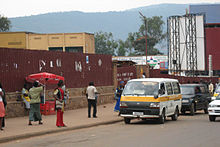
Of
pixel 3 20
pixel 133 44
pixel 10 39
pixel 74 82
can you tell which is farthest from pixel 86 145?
pixel 133 44

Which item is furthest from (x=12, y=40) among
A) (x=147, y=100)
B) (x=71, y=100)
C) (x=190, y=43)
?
(x=147, y=100)

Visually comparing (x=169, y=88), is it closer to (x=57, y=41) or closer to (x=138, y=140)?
(x=138, y=140)

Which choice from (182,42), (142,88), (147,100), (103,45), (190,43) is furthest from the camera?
(103,45)

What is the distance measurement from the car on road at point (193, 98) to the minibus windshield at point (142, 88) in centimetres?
621

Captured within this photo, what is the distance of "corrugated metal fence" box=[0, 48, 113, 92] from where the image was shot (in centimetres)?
2317

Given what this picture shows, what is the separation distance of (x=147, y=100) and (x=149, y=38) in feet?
329

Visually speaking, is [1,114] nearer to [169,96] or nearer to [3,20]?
[169,96]

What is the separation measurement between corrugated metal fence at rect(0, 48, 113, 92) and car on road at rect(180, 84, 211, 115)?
301 inches

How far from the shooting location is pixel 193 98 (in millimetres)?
26344

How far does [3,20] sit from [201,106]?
3324 inches

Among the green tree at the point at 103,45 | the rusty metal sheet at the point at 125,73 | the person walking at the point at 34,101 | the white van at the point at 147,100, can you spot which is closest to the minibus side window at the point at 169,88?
the white van at the point at 147,100

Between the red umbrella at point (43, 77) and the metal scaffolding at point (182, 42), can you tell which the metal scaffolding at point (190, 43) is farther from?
the red umbrella at point (43, 77)

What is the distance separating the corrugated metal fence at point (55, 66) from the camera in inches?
912

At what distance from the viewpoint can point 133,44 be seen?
121 metres
